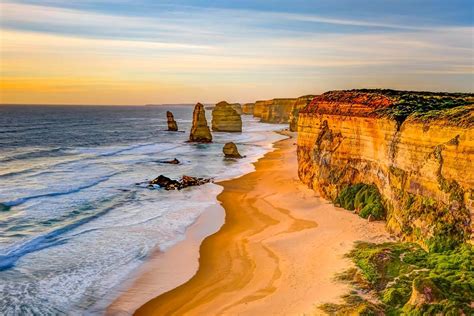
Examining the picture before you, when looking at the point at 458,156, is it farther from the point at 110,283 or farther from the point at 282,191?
the point at 282,191

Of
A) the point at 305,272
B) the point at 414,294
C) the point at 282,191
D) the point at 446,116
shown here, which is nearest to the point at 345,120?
the point at 282,191

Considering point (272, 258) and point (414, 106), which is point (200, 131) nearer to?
point (414, 106)

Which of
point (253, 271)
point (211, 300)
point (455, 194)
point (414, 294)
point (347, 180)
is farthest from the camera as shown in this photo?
point (347, 180)

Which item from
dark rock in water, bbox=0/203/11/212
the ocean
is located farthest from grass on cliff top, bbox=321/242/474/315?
dark rock in water, bbox=0/203/11/212

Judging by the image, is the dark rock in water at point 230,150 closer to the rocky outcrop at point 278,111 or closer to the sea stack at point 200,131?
the sea stack at point 200,131

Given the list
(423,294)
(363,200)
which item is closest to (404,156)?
(363,200)

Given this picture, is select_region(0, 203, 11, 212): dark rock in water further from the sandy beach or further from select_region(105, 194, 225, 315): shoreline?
the sandy beach
